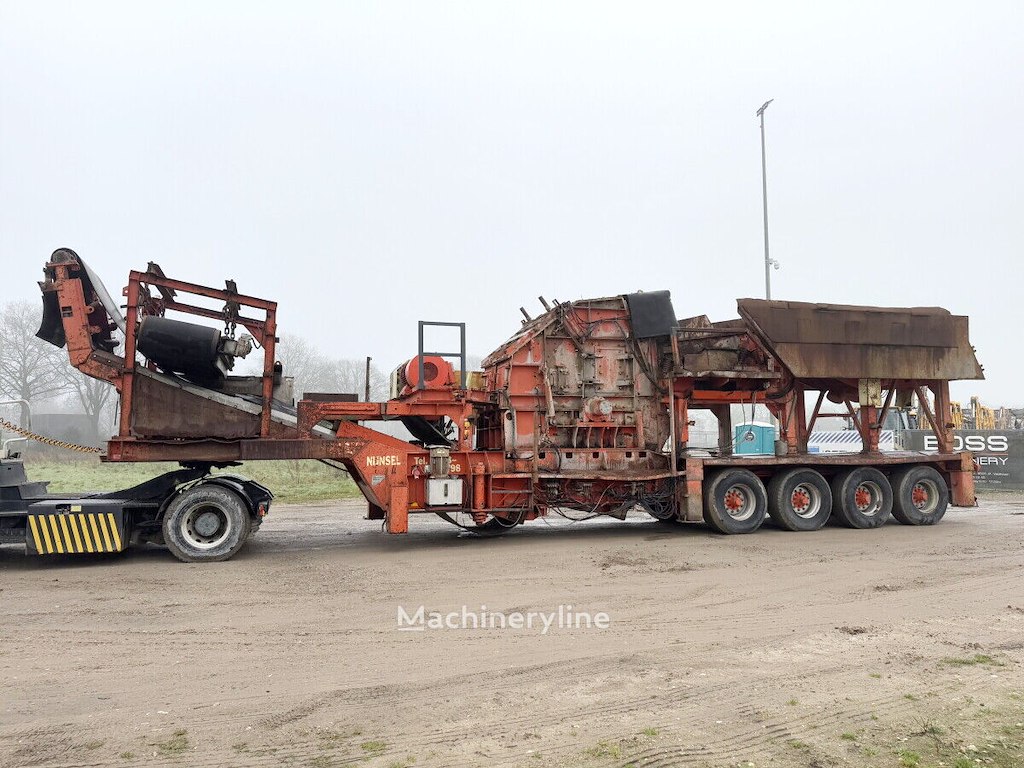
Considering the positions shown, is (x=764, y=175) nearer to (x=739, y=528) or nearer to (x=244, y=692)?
(x=739, y=528)

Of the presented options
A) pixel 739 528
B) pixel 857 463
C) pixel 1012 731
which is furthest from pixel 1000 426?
pixel 1012 731

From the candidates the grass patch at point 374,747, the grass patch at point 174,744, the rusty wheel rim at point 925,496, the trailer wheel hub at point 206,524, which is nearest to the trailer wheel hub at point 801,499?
the rusty wheel rim at point 925,496

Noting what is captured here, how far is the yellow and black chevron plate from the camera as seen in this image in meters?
8.41

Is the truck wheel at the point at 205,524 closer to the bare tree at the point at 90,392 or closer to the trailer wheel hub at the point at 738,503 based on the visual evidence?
the trailer wheel hub at the point at 738,503

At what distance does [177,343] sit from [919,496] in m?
12.6

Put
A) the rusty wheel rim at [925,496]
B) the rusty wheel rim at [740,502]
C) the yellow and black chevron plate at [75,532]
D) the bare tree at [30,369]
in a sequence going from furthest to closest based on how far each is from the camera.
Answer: the bare tree at [30,369]
the rusty wheel rim at [925,496]
the rusty wheel rim at [740,502]
the yellow and black chevron plate at [75,532]

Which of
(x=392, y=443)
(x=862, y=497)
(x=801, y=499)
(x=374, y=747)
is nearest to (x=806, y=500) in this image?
(x=801, y=499)

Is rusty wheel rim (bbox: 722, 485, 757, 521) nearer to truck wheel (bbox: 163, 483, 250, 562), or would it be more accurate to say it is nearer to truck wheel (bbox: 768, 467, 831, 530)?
truck wheel (bbox: 768, 467, 831, 530)

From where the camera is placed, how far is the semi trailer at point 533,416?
9.06 metres

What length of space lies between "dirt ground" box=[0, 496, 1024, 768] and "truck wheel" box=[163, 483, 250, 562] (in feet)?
1.05

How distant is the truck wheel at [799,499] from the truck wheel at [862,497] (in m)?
0.30

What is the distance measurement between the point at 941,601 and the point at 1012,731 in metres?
3.32

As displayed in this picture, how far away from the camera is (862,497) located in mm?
12219

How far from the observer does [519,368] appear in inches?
435
